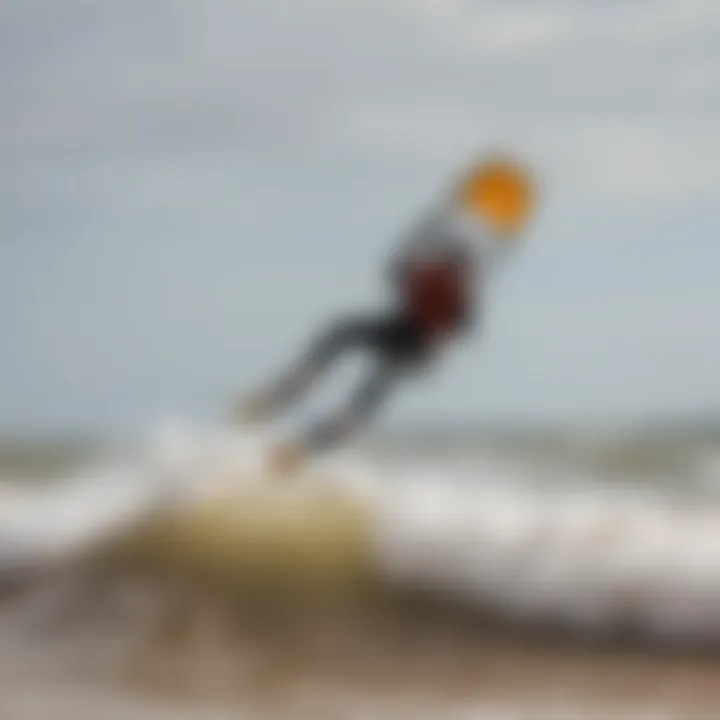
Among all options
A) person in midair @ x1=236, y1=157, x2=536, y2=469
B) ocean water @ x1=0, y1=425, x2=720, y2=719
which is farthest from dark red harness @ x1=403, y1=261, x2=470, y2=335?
ocean water @ x1=0, y1=425, x2=720, y2=719

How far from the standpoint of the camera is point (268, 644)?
57.0 inches

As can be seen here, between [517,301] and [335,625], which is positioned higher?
[517,301]

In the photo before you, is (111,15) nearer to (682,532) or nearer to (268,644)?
(268,644)

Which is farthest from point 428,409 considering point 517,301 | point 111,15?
point 111,15

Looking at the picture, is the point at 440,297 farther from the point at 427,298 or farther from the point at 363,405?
the point at 363,405

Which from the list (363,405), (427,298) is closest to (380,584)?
(363,405)

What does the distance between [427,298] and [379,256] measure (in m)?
0.07

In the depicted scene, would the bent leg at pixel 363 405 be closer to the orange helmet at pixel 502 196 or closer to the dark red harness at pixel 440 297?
the dark red harness at pixel 440 297

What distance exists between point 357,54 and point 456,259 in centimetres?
24

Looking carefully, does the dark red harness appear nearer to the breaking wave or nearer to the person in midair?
the person in midair

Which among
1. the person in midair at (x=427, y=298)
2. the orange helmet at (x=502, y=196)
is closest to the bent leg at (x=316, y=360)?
the person in midair at (x=427, y=298)

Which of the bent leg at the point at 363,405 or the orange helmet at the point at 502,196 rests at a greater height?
the orange helmet at the point at 502,196

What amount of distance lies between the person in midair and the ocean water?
0.06 m

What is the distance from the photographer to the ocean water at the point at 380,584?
1378 mm
